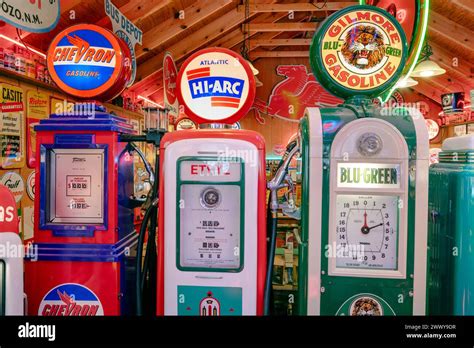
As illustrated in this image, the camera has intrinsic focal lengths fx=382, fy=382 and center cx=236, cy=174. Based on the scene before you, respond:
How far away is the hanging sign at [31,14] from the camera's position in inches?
114

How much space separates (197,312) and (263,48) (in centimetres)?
1190

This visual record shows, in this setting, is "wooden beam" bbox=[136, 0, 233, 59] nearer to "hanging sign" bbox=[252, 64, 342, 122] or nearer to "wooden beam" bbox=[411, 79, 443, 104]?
"hanging sign" bbox=[252, 64, 342, 122]

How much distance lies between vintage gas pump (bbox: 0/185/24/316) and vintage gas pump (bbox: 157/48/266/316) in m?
1.01

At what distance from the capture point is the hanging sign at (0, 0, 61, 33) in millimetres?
2899

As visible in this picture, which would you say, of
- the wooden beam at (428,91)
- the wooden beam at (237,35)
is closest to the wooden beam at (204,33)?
the wooden beam at (237,35)

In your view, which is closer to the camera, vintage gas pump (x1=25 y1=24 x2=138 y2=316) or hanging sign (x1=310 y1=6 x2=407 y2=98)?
hanging sign (x1=310 y1=6 x2=407 y2=98)

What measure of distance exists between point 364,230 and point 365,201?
0.18 metres

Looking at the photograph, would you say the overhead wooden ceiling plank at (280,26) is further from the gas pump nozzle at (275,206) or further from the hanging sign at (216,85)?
the gas pump nozzle at (275,206)

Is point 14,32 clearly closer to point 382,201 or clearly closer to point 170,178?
point 170,178

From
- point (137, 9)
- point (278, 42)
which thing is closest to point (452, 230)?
point (137, 9)

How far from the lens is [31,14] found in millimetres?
3168

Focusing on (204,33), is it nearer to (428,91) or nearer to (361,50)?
(361,50)

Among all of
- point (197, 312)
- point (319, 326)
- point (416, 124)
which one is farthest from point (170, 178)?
point (416, 124)

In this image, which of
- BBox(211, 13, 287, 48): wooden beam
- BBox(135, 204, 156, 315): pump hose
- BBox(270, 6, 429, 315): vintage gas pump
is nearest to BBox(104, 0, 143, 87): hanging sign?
BBox(135, 204, 156, 315): pump hose
